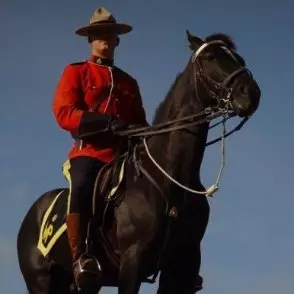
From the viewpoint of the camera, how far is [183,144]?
34.3ft

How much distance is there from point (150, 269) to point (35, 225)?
3049 millimetres

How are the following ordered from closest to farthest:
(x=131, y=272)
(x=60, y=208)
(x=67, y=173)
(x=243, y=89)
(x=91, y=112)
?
1. (x=243, y=89)
2. (x=131, y=272)
3. (x=91, y=112)
4. (x=67, y=173)
5. (x=60, y=208)

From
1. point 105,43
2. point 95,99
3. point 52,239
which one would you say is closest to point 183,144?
point 95,99

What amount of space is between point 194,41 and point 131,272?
302cm

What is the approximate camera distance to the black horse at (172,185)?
1014 cm

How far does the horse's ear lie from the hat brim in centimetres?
158

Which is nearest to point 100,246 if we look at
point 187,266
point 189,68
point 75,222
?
point 75,222

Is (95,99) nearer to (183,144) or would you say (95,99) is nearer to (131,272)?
(183,144)

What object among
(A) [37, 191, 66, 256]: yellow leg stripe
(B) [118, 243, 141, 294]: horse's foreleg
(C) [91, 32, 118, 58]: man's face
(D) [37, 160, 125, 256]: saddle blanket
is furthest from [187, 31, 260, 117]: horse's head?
(A) [37, 191, 66, 256]: yellow leg stripe

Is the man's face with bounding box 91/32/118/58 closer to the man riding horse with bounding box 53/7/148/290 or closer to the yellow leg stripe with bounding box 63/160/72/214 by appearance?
the man riding horse with bounding box 53/7/148/290

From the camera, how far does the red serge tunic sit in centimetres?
1138

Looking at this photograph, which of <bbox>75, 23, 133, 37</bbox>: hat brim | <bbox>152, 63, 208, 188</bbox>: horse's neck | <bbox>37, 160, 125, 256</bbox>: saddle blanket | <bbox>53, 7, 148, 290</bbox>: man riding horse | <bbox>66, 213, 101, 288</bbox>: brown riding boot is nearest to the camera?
<bbox>152, 63, 208, 188</bbox>: horse's neck

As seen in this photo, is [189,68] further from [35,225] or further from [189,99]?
[35,225]

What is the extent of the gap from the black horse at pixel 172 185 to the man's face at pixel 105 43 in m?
1.53
